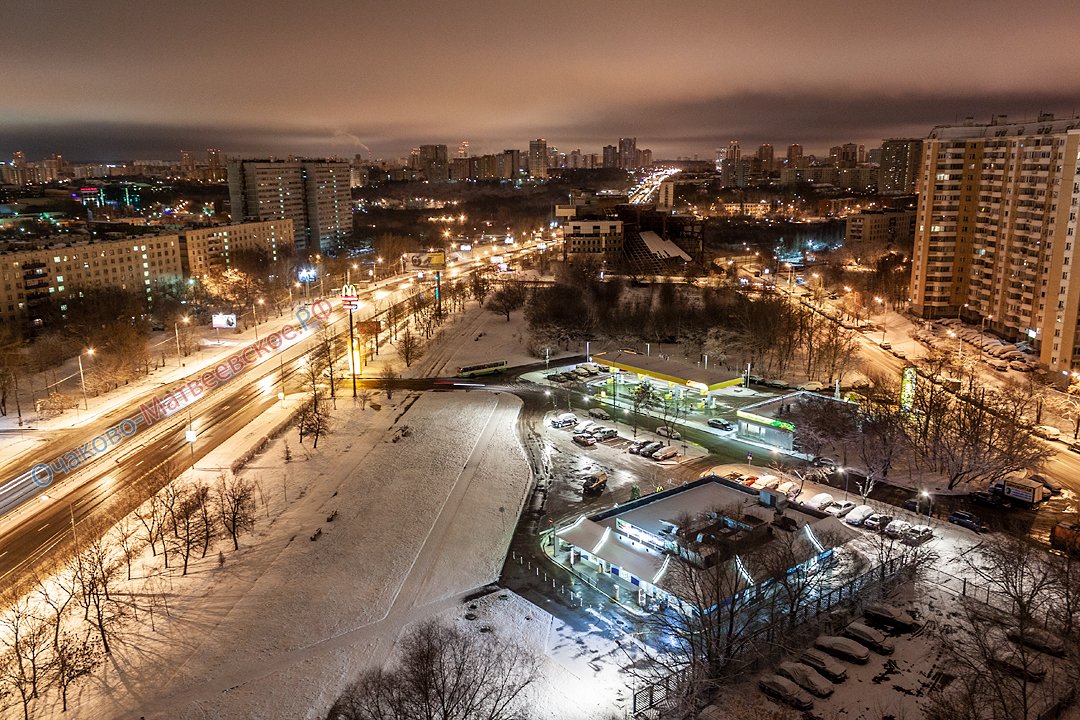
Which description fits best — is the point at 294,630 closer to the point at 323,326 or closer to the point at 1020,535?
the point at 1020,535

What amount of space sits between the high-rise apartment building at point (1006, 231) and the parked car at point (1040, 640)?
25.5 metres

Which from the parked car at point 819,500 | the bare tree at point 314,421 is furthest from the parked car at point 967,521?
the bare tree at point 314,421

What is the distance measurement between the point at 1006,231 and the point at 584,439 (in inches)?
1208

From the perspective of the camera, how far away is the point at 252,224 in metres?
72.4

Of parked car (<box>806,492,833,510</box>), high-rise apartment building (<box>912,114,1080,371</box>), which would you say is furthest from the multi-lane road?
high-rise apartment building (<box>912,114,1080,371</box>)

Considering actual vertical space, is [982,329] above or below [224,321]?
below

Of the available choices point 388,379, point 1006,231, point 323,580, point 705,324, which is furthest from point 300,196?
point 323,580

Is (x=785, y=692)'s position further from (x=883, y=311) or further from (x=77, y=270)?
(x=77, y=270)

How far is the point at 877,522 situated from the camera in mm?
21484

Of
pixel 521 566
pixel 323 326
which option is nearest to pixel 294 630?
pixel 521 566

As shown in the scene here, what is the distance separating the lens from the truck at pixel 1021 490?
2261cm

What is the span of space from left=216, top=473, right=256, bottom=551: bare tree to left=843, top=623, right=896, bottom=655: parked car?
52.8ft

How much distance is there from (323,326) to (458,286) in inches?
562

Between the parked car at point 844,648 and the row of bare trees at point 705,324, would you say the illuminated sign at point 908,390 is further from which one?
the parked car at point 844,648
